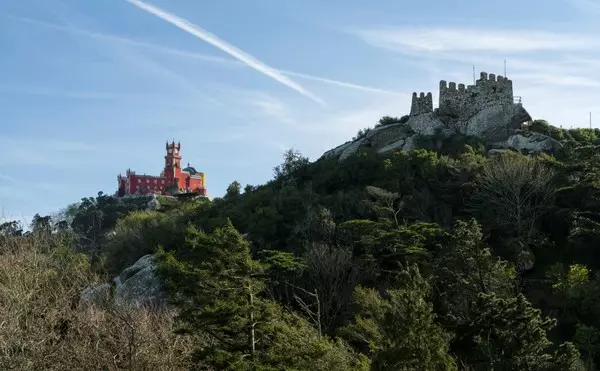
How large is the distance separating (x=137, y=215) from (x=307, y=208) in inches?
804

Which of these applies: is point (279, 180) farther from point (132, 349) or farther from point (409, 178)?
point (132, 349)

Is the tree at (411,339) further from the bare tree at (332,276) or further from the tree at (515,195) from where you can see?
the tree at (515,195)

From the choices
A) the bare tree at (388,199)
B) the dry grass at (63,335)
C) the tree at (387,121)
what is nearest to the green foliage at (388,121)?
the tree at (387,121)

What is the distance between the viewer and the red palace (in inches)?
3708

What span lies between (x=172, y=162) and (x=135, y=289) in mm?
66811

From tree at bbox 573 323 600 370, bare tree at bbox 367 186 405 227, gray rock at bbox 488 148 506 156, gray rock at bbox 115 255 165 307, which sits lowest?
tree at bbox 573 323 600 370

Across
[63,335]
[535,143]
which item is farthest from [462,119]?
[63,335]

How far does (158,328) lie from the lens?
22844 millimetres

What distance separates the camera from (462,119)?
174ft

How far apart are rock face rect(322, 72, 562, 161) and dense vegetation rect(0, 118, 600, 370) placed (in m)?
2.39

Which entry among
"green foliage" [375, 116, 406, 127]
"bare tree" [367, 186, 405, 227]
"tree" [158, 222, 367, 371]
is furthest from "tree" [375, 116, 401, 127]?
"tree" [158, 222, 367, 371]

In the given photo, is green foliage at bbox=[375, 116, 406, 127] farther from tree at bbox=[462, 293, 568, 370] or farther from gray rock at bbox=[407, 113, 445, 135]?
tree at bbox=[462, 293, 568, 370]

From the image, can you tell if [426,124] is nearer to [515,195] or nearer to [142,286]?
[515,195]

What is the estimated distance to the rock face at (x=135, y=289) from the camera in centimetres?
2778
